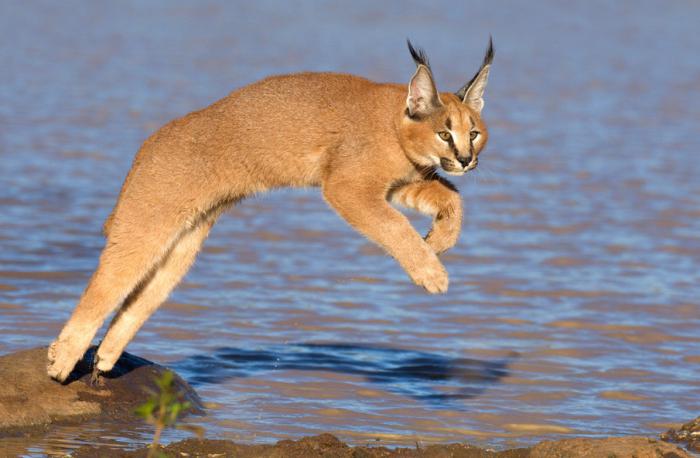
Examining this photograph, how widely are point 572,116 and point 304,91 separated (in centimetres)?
1669

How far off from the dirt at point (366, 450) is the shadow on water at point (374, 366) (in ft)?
7.37

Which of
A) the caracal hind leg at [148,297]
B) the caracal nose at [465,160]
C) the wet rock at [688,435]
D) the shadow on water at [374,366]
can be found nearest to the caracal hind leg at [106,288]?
the caracal hind leg at [148,297]

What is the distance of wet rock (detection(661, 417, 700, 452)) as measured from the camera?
1018 centimetres

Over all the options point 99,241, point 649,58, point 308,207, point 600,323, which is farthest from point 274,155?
point 649,58

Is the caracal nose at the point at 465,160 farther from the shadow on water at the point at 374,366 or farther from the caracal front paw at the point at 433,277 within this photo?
the shadow on water at the point at 374,366

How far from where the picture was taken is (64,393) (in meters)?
10.5

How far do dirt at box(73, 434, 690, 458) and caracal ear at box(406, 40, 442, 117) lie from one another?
2413mm

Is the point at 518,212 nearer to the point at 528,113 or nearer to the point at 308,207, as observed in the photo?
the point at 308,207

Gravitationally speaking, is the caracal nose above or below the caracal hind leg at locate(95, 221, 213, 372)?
above

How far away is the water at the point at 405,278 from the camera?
11406mm

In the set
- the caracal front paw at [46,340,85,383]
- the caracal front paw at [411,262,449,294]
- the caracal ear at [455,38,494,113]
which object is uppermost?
the caracal ear at [455,38,494,113]

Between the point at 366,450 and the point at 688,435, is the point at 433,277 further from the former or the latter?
the point at 688,435

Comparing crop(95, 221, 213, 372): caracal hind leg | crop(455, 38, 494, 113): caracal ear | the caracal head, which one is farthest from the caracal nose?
crop(95, 221, 213, 372): caracal hind leg

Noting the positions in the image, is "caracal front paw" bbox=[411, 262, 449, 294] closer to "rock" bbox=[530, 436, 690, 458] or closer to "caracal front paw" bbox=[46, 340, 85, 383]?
"rock" bbox=[530, 436, 690, 458]
